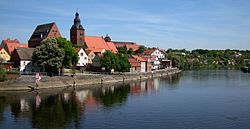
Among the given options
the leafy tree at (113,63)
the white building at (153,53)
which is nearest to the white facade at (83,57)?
the leafy tree at (113,63)

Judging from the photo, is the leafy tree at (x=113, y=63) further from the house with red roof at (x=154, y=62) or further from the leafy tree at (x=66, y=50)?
the house with red roof at (x=154, y=62)

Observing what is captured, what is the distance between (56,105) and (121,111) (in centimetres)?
800

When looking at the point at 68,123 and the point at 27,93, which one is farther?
the point at 27,93

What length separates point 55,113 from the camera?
31.2 metres

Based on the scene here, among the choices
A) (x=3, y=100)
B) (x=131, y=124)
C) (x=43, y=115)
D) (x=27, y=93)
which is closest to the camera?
(x=131, y=124)

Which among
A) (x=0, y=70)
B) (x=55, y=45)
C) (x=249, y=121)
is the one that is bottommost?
(x=249, y=121)

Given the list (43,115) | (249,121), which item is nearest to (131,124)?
(43,115)

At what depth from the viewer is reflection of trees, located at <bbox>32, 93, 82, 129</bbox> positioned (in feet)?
88.4

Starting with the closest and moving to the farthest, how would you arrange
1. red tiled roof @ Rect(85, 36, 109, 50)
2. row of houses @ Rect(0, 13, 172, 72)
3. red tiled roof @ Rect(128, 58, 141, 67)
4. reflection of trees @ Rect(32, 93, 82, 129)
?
reflection of trees @ Rect(32, 93, 82, 129), row of houses @ Rect(0, 13, 172, 72), red tiled roof @ Rect(128, 58, 141, 67), red tiled roof @ Rect(85, 36, 109, 50)

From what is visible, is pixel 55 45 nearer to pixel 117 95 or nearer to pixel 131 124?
pixel 117 95

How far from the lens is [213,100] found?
4050 cm

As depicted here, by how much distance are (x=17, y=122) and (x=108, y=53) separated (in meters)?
40.1

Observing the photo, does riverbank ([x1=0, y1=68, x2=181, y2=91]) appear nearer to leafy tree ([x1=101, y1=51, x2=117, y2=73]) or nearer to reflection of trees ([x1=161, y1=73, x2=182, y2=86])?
leafy tree ([x1=101, y1=51, x2=117, y2=73])

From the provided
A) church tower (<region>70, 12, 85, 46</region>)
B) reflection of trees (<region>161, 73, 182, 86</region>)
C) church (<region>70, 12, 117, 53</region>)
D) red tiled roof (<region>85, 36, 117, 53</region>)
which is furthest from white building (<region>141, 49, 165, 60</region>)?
reflection of trees (<region>161, 73, 182, 86</region>)
